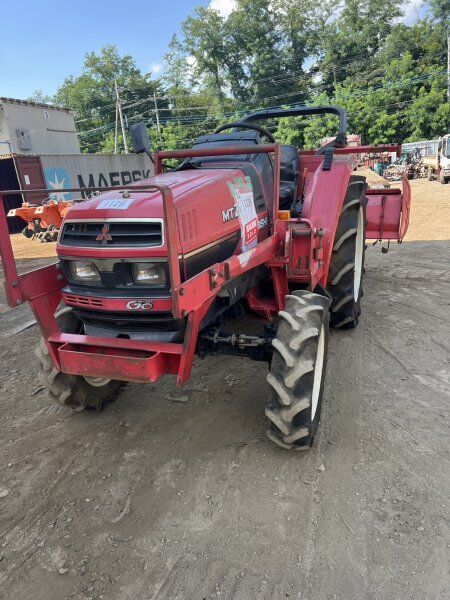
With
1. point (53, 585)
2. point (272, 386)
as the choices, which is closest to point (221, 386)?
point (272, 386)

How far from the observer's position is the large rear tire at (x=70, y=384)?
10.4 ft

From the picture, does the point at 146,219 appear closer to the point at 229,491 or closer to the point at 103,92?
the point at 229,491

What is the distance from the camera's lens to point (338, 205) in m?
3.86

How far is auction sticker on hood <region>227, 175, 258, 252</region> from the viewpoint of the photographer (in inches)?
121

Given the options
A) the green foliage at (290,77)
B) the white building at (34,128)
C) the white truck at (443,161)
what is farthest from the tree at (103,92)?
the white truck at (443,161)

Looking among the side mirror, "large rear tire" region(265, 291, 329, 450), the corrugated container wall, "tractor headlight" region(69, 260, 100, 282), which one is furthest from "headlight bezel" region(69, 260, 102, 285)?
the corrugated container wall

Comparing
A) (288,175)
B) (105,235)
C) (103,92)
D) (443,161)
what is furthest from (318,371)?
(103,92)

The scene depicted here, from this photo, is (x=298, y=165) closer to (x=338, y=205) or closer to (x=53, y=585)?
(x=338, y=205)

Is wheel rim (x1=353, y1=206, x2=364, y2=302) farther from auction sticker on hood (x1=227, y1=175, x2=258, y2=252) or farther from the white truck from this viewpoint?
the white truck

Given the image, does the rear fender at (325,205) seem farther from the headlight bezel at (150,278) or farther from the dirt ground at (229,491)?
the headlight bezel at (150,278)

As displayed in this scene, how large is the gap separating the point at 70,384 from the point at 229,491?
1364 mm

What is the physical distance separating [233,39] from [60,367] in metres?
53.2

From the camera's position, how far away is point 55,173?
62.6 ft

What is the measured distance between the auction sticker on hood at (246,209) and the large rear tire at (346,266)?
1.16 m
